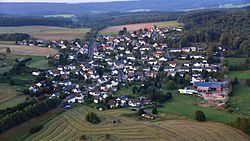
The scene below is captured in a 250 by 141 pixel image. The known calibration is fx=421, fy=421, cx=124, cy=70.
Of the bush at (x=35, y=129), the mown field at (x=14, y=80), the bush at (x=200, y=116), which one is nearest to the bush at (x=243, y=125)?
the bush at (x=200, y=116)

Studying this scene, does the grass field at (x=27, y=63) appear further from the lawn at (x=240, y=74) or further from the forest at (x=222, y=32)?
the forest at (x=222, y=32)

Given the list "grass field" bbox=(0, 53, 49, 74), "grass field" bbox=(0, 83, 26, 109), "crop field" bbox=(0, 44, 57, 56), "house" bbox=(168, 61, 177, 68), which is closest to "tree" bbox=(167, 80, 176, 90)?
"house" bbox=(168, 61, 177, 68)

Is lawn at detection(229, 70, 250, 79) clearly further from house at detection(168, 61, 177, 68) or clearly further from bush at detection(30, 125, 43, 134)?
bush at detection(30, 125, 43, 134)

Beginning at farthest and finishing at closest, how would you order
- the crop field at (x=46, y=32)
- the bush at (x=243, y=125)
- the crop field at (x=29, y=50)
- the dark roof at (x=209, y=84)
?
the crop field at (x=46, y=32) → the crop field at (x=29, y=50) → the dark roof at (x=209, y=84) → the bush at (x=243, y=125)

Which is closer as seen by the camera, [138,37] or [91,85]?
[91,85]

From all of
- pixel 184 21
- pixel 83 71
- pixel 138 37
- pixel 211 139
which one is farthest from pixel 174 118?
pixel 184 21

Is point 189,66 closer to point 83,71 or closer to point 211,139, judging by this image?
point 83,71

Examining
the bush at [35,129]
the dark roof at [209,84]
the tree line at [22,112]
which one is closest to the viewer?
the bush at [35,129]
